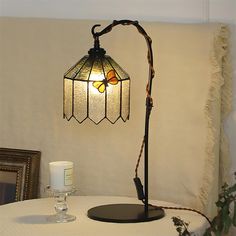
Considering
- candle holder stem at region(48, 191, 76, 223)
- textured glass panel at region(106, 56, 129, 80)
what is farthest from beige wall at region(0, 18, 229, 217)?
candle holder stem at region(48, 191, 76, 223)

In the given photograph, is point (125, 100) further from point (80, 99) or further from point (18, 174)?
point (18, 174)

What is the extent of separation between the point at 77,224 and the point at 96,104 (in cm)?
34

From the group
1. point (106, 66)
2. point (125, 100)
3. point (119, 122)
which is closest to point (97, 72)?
point (106, 66)

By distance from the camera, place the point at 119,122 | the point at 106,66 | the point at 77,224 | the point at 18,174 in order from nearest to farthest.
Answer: the point at 77,224 → the point at 106,66 → the point at 119,122 → the point at 18,174

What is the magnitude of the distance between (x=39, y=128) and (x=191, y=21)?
1.96 feet

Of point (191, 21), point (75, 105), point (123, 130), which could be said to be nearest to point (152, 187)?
point (123, 130)

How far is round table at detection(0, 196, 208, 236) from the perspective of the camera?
60.3 inches

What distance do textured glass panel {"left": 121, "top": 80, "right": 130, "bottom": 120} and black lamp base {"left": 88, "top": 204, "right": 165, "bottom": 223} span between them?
0.26 m

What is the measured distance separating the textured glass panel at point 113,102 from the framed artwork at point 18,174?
370mm

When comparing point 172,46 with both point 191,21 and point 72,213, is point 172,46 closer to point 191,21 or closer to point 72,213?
point 191,21

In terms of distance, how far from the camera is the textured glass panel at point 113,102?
1.75 meters

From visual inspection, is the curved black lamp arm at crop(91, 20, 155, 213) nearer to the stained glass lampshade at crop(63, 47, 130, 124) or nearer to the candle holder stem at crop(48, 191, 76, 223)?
the stained glass lampshade at crop(63, 47, 130, 124)

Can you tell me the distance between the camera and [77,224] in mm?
1612

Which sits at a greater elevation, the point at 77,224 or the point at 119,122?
the point at 119,122
